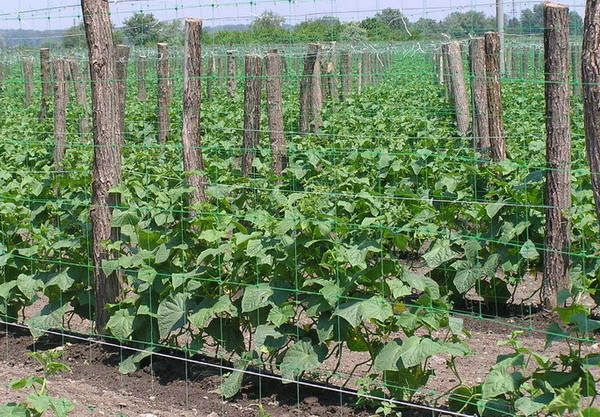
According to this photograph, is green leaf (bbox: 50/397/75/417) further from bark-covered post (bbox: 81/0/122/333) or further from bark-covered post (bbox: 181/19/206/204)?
bark-covered post (bbox: 181/19/206/204)

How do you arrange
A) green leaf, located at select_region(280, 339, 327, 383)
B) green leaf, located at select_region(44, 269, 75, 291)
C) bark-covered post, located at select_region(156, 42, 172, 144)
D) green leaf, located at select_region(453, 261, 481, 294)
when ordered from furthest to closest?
bark-covered post, located at select_region(156, 42, 172, 144)
green leaf, located at select_region(453, 261, 481, 294)
green leaf, located at select_region(44, 269, 75, 291)
green leaf, located at select_region(280, 339, 327, 383)

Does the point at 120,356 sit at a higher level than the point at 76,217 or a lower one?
lower

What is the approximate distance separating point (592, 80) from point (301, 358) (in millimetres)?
2140

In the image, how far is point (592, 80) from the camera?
3.66m

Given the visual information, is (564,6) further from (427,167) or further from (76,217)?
(76,217)

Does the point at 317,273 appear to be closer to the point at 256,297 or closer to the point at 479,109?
the point at 256,297

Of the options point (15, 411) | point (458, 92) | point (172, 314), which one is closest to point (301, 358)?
point (172, 314)

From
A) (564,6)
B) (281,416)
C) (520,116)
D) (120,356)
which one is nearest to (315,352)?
(281,416)

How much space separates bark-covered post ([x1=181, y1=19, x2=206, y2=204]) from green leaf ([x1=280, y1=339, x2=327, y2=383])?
105 inches

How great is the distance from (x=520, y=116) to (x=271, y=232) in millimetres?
10695

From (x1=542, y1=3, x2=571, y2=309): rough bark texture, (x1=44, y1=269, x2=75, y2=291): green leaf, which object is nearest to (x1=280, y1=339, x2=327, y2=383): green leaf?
(x1=44, y1=269, x2=75, y2=291): green leaf

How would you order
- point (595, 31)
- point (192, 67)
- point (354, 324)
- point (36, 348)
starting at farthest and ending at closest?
point (192, 67)
point (36, 348)
point (354, 324)
point (595, 31)

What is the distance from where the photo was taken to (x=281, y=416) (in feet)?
16.5

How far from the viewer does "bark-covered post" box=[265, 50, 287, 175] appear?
11.1 metres
